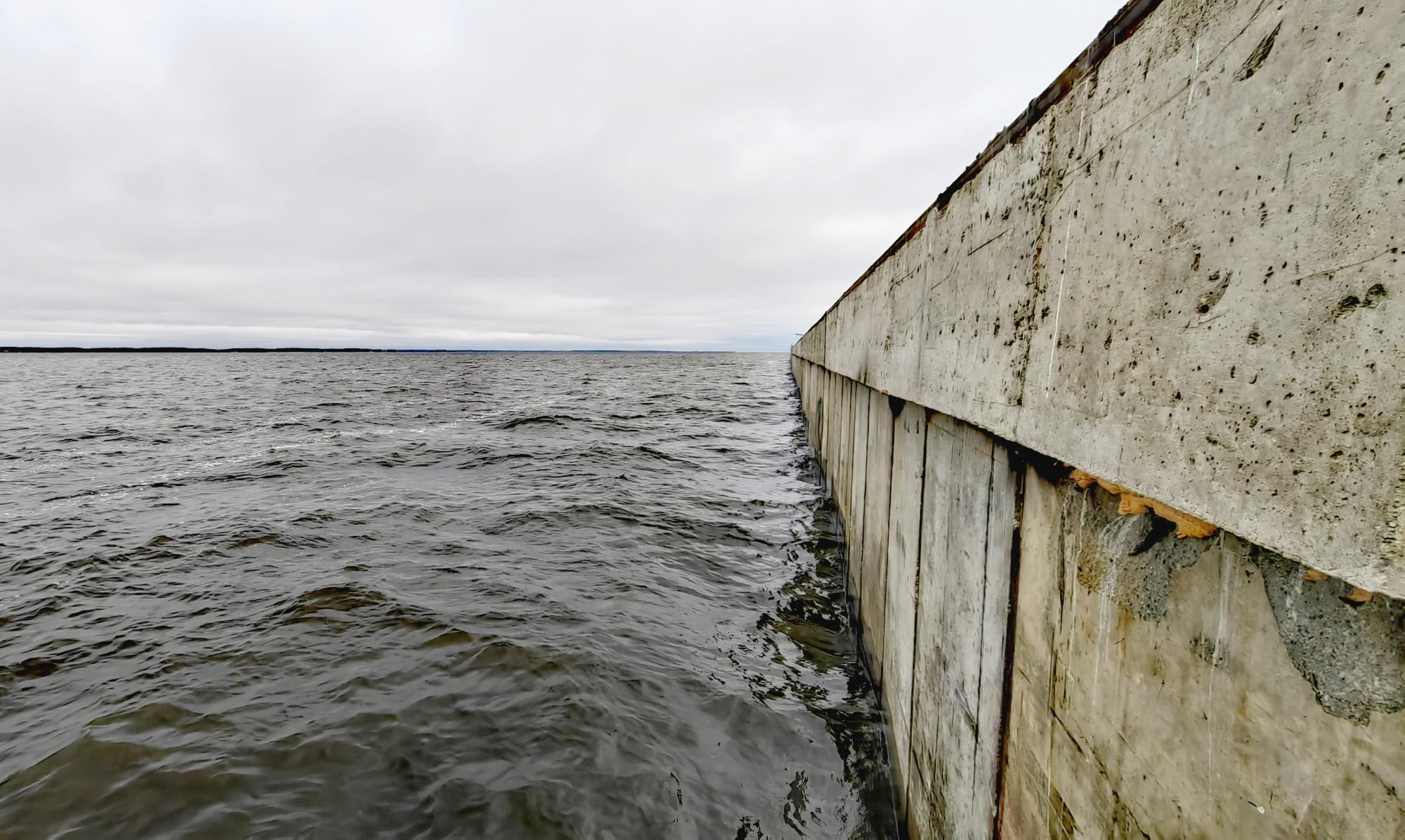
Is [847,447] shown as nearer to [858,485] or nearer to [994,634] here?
[858,485]

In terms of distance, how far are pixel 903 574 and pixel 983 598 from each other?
3.79ft

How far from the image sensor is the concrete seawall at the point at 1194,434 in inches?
29.8

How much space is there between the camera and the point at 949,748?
223cm

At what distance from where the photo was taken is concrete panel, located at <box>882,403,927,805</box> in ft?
9.57

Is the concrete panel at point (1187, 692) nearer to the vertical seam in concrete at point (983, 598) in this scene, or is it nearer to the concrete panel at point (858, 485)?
A: the vertical seam in concrete at point (983, 598)

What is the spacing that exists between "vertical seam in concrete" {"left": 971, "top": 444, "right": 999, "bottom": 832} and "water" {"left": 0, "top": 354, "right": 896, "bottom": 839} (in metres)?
1.46

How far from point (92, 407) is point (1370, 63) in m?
38.2

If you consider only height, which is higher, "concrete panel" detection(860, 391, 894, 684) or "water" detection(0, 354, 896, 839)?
"concrete panel" detection(860, 391, 894, 684)

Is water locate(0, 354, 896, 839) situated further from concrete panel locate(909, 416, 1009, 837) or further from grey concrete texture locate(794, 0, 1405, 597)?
grey concrete texture locate(794, 0, 1405, 597)

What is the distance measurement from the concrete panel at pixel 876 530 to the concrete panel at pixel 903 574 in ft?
0.43

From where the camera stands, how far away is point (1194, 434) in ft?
3.23

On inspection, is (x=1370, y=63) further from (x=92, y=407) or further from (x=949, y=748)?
(x=92, y=407)

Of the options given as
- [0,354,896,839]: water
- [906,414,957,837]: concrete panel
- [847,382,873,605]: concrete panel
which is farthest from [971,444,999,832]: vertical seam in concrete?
[847,382,873,605]: concrete panel

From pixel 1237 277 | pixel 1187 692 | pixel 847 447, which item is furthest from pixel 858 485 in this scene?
pixel 1237 277
